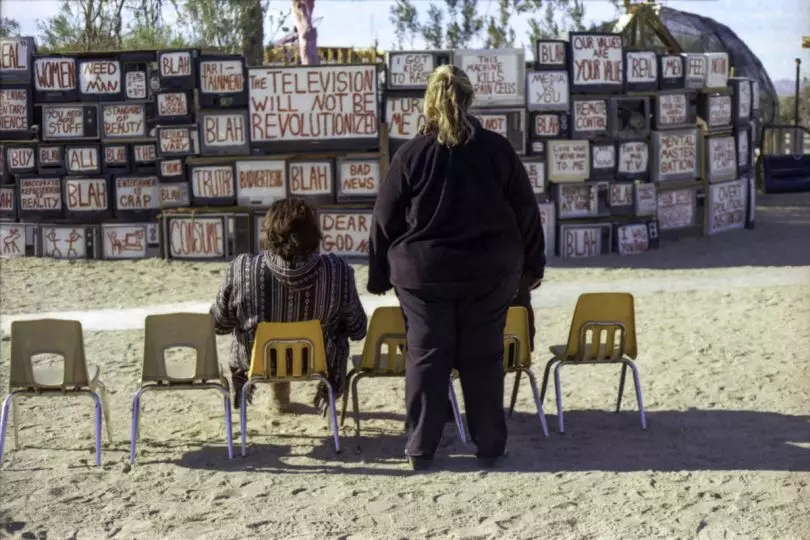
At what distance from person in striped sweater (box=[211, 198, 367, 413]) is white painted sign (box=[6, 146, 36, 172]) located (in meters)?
7.91

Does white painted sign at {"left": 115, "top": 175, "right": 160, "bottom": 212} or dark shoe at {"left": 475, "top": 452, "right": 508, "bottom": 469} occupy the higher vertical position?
white painted sign at {"left": 115, "top": 175, "right": 160, "bottom": 212}

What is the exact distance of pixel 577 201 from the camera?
13.1m

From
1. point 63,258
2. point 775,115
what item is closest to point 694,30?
point 775,115

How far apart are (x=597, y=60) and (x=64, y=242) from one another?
6234mm

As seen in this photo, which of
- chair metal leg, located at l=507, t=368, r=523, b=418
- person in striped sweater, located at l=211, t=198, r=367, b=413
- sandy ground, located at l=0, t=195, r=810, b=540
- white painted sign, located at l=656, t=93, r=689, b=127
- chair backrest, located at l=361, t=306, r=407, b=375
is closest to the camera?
sandy ground, located at l=0, t=195, r=810, b=540

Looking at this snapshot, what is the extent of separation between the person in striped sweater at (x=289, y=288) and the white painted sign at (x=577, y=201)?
7.19m

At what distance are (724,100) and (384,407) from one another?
339 inches

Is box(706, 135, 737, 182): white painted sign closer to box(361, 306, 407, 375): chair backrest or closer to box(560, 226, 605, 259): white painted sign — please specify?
box(560, 226, 605, 259): white painted sign

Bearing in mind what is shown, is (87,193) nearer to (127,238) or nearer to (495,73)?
(127,238)

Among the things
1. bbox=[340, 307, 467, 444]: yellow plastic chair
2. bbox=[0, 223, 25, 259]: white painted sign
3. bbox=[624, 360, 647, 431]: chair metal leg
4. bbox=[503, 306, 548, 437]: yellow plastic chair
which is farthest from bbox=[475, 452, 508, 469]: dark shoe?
bbox=[0, 223, 25, 259]: white painted sign

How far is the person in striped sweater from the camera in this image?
5.87 meters

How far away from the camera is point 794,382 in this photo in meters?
7.47

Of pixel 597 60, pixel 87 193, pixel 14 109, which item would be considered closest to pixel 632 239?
pixel 597 60

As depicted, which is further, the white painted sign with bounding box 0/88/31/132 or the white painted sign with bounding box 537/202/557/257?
the white painted sign with bounding box 0/88/31/132
